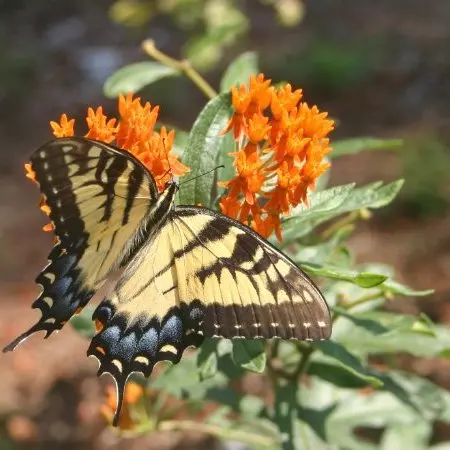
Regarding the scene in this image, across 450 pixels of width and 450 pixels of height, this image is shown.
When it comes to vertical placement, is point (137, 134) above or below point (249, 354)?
above

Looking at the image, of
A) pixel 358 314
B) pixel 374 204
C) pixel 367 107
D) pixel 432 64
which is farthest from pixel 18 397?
pixel 432 64

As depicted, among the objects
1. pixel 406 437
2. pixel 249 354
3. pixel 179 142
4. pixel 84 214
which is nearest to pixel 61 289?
pixel 84 214

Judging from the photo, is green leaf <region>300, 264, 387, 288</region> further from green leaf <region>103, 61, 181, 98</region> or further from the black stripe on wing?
green leaf <region>103, 61, 181, 98</region>

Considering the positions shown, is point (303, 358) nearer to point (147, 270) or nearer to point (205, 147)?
point (147, 270)

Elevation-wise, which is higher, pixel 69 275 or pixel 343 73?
pixel 343 73

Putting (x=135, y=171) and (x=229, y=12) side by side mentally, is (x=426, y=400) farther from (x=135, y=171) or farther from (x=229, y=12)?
(x=229, y=12)

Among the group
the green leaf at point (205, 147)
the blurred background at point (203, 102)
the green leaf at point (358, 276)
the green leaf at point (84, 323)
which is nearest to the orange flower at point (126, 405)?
the green leaf at point (84, 323)

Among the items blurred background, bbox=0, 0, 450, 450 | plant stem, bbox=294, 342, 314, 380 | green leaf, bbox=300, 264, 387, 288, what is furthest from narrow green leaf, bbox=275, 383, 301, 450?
blurred background, bbox=0, 0, 450, 450
